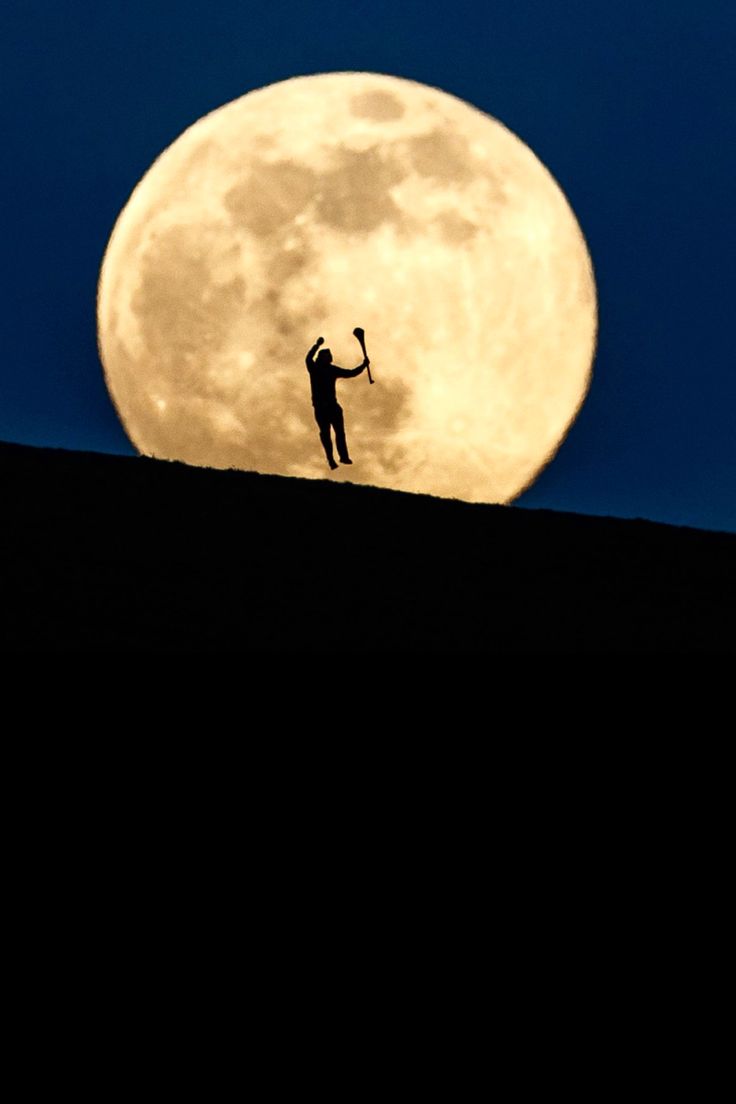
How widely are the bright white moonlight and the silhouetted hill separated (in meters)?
5.07

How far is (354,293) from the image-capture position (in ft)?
41.4

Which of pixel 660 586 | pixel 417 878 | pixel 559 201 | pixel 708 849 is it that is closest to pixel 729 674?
pixel 708 849

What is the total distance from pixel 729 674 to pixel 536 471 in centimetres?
935

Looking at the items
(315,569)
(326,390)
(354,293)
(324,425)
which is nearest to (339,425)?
(324,425)

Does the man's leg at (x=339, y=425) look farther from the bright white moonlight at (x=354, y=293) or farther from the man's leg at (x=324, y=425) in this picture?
the bright white moonlight at (x=354, y=293)

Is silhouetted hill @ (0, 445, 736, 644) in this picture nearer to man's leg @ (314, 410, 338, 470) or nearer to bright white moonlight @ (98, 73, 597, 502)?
man's leg @ (314, 410, 338, 470)

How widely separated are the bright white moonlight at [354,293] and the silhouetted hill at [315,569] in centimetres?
507

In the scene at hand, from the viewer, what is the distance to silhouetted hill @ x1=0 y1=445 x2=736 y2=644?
199 inches

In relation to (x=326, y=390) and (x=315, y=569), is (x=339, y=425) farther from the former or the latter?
(x=315, y=569)

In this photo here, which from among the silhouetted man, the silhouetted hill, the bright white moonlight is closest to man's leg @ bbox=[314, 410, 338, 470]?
the silhouetted man

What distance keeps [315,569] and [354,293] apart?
713 cm

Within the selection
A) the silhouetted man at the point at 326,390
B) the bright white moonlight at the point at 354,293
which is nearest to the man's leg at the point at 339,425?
the silhouetted man at the point at 326,390

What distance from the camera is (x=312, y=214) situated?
12.8 m

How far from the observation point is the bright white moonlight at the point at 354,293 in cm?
1273
